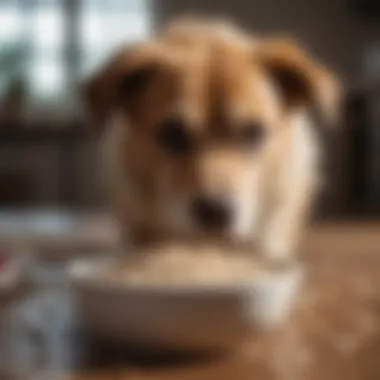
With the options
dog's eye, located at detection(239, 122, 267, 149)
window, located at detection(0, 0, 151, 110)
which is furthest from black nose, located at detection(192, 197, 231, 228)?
window, located at detection(0, 0, 151, 110)

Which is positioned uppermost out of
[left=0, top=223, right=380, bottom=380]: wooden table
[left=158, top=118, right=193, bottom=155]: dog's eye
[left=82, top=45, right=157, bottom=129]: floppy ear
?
[left=82, top=45, right=157, bottom=129]: floppy ear

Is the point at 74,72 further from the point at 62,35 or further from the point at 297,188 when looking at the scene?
the point at 297,188

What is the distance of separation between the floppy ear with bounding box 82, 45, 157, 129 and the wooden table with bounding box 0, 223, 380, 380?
0.27 m

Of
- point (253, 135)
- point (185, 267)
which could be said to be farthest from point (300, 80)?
point (185, 267)

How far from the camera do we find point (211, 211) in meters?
1.03

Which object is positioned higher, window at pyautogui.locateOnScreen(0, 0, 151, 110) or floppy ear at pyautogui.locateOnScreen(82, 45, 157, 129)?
window at pyautogui.locateOnScreen(0, 0, 151, 110)

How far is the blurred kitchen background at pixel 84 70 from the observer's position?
3.75 meters

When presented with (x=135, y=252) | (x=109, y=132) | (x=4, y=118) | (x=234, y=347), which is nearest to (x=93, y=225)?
(x=109, y=132)

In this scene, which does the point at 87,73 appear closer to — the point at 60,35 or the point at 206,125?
the point at 60,35

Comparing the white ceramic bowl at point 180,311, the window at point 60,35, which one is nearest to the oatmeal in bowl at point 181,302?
the white ceramic bowl at point 180,311

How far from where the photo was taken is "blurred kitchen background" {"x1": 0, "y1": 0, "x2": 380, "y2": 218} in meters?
3.75

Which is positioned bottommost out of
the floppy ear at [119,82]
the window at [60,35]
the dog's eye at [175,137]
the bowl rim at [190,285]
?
the bowl rim at [190,285]

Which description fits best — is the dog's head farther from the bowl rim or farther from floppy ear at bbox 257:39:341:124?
the bowl rim

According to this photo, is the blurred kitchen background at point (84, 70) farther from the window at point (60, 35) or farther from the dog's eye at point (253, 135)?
the dog's eye at point (253, 135)
